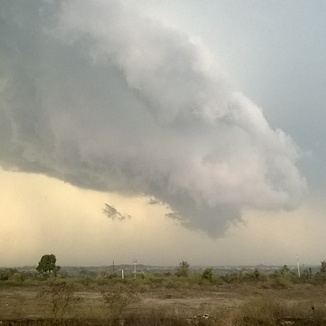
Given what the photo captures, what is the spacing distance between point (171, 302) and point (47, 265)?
3656 centimetres

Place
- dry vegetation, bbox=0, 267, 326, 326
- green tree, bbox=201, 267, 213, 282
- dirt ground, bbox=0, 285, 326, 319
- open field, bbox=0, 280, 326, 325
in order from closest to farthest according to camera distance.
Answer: open field, bbox=0, 280, 326, 325 < dry vegetation, bbox=0, 267, 326, 326 < dirt ground, bbox=0, 285, 326, 319 < green tree, bbox=201, 267, 213, 282

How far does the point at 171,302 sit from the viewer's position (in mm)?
38438

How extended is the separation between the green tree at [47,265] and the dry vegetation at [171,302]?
13.4 meters

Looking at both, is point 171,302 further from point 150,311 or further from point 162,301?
point 150,311

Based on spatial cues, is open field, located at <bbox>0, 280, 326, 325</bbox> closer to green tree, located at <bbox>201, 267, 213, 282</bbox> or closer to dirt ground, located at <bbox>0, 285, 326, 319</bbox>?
dirt ground, located at <bbox>0, 285, 326, 319</bbox>

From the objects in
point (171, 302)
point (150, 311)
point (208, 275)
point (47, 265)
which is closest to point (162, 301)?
point (171, 302)

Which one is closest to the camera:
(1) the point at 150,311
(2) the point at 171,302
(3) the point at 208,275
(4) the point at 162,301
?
(1) the point at 150,311

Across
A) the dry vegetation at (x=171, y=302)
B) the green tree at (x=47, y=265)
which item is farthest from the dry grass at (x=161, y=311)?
the green tree at (x=47, y=265)

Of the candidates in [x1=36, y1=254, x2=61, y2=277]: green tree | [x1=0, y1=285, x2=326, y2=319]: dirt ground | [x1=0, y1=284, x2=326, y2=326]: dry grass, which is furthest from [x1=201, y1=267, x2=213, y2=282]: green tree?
[x1=36, y1=254, x2=61, y2=277]: green tree

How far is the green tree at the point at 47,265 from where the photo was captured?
69.6m

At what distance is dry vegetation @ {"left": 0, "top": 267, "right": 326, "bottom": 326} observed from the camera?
2541 cm

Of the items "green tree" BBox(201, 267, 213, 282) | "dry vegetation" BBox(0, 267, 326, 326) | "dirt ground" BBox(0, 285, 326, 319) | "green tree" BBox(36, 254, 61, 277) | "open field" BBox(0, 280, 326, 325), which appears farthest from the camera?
"green tree" BBox(36, 254, 61, 277)

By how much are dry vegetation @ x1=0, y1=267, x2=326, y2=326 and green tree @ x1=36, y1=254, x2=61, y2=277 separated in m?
13.4

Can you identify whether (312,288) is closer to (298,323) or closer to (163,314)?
(298,323)
